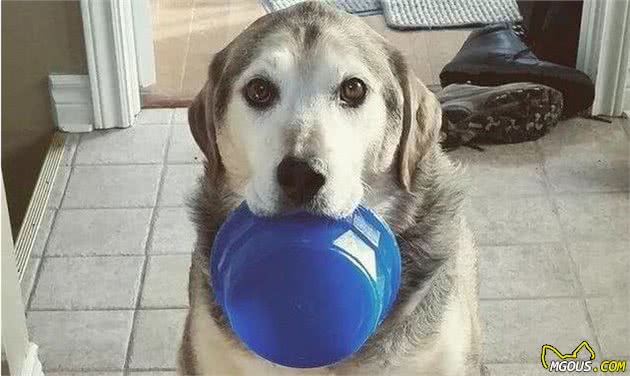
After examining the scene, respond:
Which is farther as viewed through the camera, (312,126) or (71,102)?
(71,102)

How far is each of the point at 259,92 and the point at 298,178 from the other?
0.15 meters

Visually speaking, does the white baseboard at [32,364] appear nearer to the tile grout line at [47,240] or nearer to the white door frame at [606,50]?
the tile grout line at [47,240]

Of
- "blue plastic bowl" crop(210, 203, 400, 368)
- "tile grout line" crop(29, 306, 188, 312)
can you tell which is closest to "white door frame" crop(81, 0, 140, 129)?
"tile grout line" crop(29, 306, 188, 312)

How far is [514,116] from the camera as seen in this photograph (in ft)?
8.67

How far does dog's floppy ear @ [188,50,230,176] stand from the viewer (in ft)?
4.84

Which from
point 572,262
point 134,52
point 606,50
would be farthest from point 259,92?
point 606,50

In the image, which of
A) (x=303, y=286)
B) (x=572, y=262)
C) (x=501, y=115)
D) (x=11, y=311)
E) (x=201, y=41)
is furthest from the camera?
(x=201, y=41)

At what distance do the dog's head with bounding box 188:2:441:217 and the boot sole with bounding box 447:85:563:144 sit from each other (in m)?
1.16

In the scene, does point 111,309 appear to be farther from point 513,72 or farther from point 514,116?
point 513,72

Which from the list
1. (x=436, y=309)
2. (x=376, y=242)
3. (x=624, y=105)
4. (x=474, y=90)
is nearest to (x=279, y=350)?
(x=376, y=242)

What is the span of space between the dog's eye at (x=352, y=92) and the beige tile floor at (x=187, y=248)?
2.59 ft

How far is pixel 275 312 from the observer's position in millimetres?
1297

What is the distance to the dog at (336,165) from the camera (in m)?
1.32

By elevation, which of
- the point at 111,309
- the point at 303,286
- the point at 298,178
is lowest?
the point at 111,309
